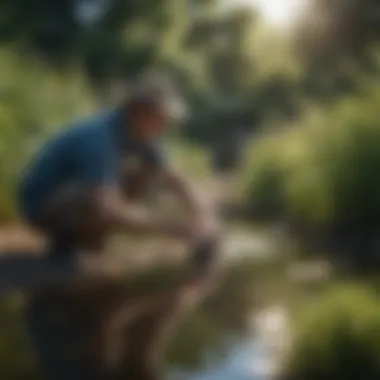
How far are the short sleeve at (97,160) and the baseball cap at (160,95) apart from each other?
84mm

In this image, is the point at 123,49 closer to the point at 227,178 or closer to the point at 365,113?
the point at 227,178

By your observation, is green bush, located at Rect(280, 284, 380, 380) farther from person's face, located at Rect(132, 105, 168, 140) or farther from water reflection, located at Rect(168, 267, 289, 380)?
person's face, located at Rect(132, 105, 168, 140)

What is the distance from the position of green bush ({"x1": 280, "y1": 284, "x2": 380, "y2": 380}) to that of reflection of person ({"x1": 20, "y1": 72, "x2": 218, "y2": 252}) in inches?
9.1

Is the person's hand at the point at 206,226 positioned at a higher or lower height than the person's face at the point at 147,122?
lower

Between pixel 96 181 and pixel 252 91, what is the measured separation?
0.91 feet

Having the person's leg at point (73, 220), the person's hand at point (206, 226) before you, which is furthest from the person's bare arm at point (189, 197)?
the person's leg at point (73, 220)

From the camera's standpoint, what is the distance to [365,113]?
4.95ft

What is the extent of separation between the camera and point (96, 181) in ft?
4.89

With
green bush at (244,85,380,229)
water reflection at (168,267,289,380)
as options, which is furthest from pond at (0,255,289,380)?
green bush at (244,85,380,229)

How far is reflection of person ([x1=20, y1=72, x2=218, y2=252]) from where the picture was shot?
1.49 m

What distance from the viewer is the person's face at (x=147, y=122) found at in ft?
4.93

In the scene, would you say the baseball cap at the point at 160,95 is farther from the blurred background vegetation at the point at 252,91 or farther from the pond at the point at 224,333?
the pond at the point at 224,333

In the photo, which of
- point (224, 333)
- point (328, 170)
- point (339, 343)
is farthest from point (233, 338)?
point (328, 170)

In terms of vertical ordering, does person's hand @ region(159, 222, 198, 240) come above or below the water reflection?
above
